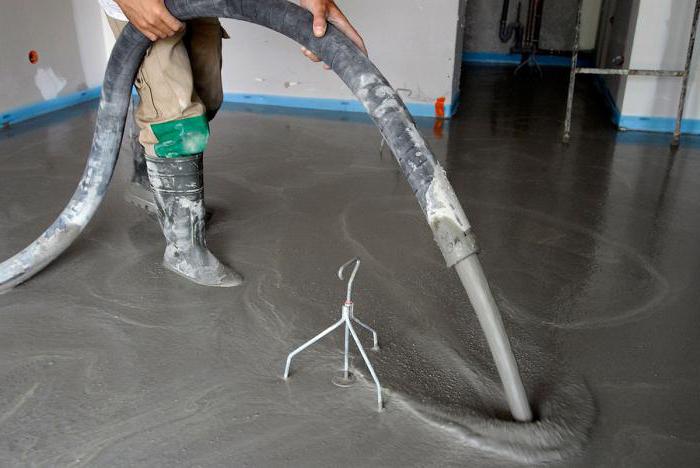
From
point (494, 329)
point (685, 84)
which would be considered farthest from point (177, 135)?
point (685, 84)

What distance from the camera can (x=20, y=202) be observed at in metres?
2.45

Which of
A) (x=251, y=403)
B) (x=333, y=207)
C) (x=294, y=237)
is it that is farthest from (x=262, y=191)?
(x=251, y=403)

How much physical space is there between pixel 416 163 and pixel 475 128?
271cm

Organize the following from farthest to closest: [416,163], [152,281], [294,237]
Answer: [294,237]
[152,281]
[416,163]

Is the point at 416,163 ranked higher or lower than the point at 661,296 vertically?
higher

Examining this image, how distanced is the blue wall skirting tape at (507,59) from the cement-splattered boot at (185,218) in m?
5.67

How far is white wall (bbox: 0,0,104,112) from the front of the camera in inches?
144

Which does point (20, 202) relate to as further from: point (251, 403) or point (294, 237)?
point (251, 403)

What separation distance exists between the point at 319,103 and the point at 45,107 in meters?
1.74

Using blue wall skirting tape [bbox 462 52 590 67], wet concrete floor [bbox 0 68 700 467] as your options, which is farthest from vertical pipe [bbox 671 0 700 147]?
blue wall skirting tape [bbox 462 52 590 67]

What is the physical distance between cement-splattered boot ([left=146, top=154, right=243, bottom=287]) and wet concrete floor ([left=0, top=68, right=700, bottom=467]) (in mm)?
56

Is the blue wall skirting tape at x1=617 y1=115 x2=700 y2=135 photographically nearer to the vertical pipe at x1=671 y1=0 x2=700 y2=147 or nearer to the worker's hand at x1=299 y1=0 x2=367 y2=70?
the vertical pipe at x1=671 y1=0 x2=700 y2=147

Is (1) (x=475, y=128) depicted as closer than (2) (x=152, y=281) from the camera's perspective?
No

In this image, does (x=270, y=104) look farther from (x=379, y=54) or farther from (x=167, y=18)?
(x=167, y=18)
